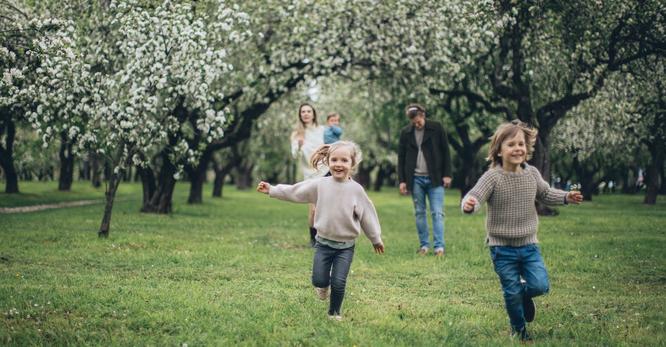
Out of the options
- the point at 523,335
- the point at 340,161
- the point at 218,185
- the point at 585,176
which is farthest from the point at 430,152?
the point at 585,176

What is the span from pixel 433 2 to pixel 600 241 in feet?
27.2

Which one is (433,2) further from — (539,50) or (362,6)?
(539,50)

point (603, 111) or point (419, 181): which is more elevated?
point (603, 111)

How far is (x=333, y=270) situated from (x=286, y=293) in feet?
5.16

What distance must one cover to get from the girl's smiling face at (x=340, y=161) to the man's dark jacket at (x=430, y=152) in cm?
587

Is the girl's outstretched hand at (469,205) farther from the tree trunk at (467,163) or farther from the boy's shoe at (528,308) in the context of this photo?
the tree trunk at (467,163)

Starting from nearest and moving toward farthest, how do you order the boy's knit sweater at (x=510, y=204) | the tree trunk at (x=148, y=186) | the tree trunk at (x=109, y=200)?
the boy's knit sweater at (x=510, y=204) < the tree trunk at (x=109, y=200) < the tree trunk at (x=148, y=186)

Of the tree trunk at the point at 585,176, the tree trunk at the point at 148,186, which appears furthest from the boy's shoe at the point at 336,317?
the tree trunk at the point at 585,176

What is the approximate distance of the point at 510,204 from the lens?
21.9ft

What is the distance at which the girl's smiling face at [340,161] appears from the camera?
283 inches

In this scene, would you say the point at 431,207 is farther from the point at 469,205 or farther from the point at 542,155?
the point at 542,155

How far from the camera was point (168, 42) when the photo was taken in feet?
46.2

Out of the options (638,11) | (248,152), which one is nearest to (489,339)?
(638,11)

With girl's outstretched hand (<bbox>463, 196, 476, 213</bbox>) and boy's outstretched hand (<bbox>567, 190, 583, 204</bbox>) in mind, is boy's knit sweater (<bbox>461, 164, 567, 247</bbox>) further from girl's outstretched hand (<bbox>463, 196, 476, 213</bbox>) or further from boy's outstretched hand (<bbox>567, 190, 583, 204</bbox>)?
girl's outstretched hand (<bbox>463, 196, 476, 213</bbox>)
